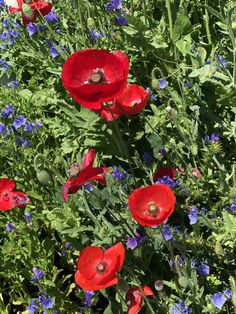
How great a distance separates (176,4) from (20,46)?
0.81 meters

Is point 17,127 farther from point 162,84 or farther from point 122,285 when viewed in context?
point 122,285

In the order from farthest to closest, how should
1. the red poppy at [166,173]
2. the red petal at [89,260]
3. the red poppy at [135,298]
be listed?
1. the red poppy at [166,173]
2. the red poppy at [135,298]
3. the red petal at [89,260]

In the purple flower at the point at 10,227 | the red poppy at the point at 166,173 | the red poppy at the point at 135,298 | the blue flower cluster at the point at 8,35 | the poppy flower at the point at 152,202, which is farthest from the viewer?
the blue flower cluster at the point at 8,35

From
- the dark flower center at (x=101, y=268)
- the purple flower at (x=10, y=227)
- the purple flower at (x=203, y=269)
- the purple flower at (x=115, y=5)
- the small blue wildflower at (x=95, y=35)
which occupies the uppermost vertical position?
the purple flower at (x=115, y=5)

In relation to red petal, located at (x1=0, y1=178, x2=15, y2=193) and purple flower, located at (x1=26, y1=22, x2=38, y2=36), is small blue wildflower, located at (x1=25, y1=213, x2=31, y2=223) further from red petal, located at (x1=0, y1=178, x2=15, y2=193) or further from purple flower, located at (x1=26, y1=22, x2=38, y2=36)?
purple flower, located at (x1=26, y1=22, x2=38, y2=36)

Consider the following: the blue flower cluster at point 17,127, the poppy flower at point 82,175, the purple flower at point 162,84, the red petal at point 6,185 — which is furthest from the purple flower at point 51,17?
the poppy flower at point 82,175

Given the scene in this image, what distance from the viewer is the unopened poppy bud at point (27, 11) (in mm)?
2488

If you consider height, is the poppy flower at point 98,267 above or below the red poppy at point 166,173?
above

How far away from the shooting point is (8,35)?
2863mm

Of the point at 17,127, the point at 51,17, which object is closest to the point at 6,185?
the point at 17,127

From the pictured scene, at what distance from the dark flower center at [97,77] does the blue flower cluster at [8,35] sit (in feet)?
3.93

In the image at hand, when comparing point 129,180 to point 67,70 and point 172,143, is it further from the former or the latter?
point 67,70

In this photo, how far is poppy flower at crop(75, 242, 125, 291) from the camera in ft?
5.30

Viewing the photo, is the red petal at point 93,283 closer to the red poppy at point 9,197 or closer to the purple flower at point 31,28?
the red poppy at point 9,197
